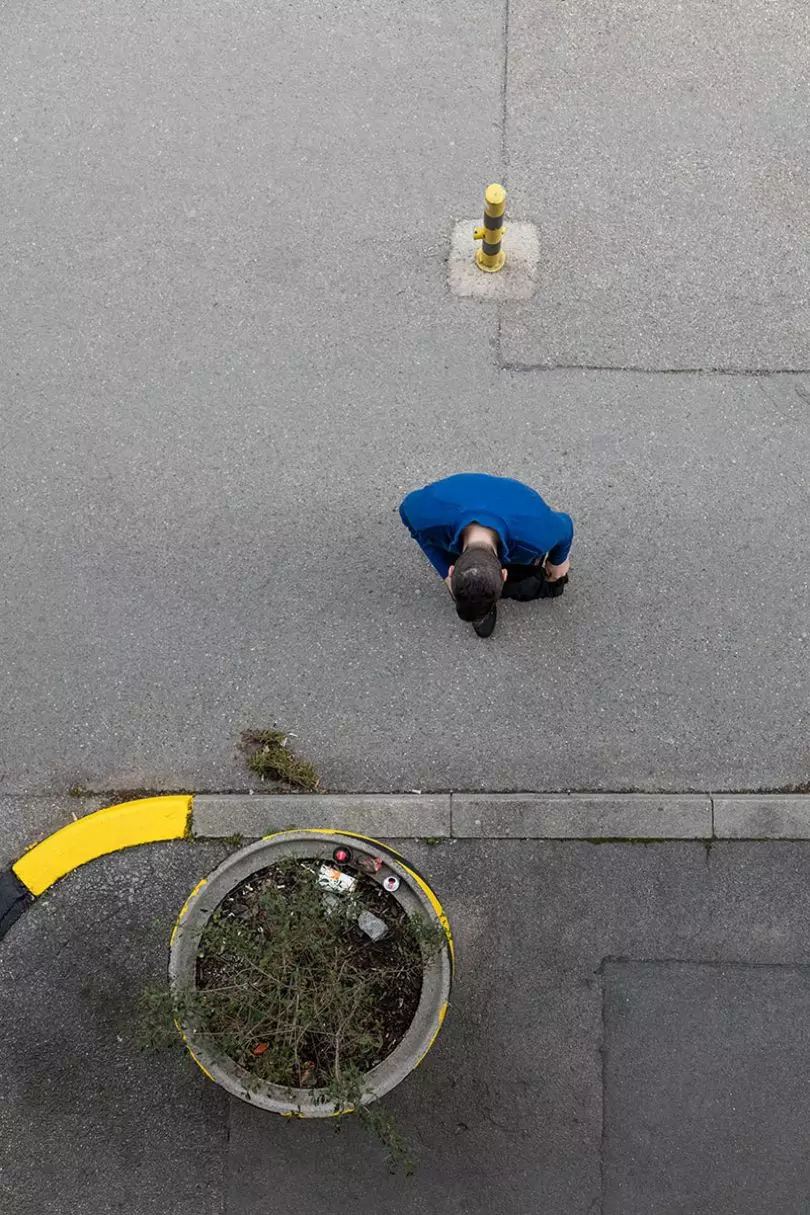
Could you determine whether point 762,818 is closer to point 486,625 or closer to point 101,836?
point 486,625

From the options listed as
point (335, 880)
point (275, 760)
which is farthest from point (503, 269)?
point (335, 880)

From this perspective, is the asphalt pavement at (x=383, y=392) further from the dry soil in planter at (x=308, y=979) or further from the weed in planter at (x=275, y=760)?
the dry soil in planter at (x=308, y=979)

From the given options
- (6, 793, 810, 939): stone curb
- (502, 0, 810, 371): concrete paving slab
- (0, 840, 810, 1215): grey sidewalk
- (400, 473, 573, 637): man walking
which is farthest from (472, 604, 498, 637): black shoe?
(502, 0, 810, 371): concrete paving slab

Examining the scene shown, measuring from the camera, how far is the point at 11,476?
5.48 m

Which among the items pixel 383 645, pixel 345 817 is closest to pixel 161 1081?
pixel 345 817

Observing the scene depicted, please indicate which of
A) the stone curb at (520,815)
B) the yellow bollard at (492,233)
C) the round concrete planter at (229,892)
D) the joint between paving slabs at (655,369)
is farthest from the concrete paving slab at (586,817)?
the yellow bollard at (492,233)

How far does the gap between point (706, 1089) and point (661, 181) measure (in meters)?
5.28

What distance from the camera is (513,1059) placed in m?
4.92

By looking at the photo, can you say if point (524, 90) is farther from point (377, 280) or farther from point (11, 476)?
point (11, 476)

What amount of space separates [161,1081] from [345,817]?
1686mm

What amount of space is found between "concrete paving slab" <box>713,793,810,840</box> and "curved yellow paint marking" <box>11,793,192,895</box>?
9.64 ft

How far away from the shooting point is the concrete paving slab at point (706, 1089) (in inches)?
190

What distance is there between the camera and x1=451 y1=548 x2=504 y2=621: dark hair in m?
4.01

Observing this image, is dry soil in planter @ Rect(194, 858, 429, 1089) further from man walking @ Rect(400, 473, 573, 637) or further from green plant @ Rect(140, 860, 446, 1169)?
man walking @ Rect(400, 473, 573, 637)
